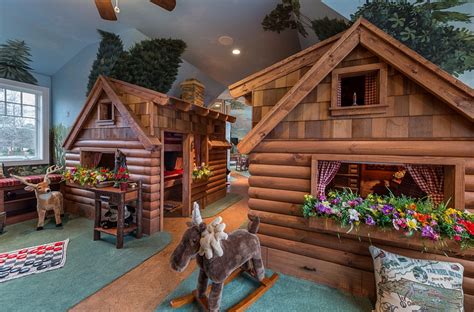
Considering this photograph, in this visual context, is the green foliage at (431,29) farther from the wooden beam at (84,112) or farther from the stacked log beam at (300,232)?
the wooden beam at (84,112)

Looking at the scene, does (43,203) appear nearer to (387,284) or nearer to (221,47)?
(221,47)

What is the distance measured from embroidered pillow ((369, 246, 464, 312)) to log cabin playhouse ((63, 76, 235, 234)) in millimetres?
4006

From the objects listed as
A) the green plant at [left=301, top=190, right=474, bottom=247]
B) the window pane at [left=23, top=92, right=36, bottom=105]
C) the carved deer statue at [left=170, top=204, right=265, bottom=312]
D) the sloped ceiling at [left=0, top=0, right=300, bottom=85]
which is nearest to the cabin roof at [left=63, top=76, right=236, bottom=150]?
the sloped ceiling at [left=0, top=0, right=300, bottom=85]

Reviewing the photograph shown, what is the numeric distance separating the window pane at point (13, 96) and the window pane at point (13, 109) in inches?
4.5

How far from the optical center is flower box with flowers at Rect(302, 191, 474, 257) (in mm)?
1991

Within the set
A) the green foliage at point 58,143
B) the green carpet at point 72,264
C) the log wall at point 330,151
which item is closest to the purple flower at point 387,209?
the log wall at point 330,151

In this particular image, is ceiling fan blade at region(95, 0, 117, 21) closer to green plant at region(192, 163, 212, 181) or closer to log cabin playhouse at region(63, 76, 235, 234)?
log cabin playhouse at region(63, 76, 235, 234)

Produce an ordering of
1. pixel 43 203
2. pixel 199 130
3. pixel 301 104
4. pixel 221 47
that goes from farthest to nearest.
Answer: pixel 199 130
pixel 221 47
pixel 43 203
pixel 301 104

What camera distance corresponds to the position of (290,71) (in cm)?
312

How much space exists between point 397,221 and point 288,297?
5.16ft

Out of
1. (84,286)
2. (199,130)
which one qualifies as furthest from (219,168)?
(84,286)

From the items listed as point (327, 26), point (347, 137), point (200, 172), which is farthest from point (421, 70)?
point (200, 172)

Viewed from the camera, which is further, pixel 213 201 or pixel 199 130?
pixel 213 201

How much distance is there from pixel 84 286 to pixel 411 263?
3943mm
